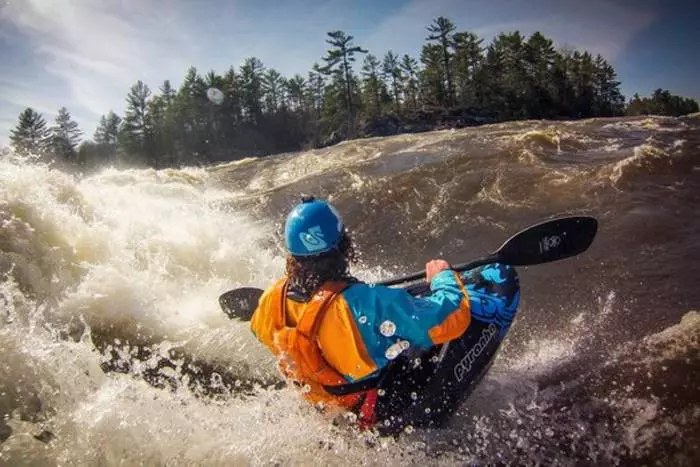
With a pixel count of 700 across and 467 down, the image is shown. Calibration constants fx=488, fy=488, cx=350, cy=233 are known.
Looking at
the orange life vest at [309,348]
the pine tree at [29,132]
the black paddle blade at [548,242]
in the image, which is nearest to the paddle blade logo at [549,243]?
the black paddle blade at [548,242]

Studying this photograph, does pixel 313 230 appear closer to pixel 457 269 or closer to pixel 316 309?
pixel 316 309

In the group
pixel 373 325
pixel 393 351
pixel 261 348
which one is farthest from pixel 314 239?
pixel 261 348

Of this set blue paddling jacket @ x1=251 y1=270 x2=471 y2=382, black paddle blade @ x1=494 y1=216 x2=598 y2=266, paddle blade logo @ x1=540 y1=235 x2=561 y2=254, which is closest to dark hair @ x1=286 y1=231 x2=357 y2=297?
blue paddling jacket @ x1=251 y1=270 x2=471 y2=382

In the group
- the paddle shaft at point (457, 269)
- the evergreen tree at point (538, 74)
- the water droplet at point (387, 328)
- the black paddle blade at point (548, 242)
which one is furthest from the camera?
the evergreen tree at point (538, 74)

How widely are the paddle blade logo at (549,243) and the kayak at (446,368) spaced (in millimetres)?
379

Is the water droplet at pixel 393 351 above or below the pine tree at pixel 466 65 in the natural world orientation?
below

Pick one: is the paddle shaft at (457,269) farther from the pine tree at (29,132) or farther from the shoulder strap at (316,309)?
the pine tree at (29,132)

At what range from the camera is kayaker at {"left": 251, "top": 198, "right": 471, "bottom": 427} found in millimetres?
2564

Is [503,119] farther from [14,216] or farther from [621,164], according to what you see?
[14,216]

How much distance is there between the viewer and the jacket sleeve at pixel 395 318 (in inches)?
100

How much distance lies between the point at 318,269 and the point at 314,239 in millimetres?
172

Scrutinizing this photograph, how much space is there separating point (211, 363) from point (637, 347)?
12.3ft

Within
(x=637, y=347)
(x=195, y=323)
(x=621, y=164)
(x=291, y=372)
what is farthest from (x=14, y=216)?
(x=621, y=164)

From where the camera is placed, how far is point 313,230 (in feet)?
9.10
